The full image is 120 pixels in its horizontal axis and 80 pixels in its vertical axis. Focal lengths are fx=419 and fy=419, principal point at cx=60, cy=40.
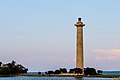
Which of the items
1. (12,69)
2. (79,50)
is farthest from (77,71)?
(12,69)

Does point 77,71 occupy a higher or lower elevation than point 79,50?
lower

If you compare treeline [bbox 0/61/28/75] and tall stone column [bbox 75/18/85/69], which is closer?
tall stone column [bbox 75/18/85/69]

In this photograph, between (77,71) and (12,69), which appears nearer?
(77,71)

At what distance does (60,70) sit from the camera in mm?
149750

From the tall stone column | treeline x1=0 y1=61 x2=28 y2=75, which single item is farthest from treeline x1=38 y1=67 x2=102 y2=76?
treeline x1=0 y1=61 x2=28 y2=75

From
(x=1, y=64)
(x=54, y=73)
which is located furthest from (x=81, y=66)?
(x=1, y=64)

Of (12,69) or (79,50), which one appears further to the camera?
(12,69)

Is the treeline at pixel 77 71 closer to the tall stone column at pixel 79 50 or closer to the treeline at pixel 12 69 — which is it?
the tall stone column at pixel 79 50

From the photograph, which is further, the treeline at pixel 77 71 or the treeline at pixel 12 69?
the treeline at pixel 12 69

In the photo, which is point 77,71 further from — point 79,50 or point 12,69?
point 12,69

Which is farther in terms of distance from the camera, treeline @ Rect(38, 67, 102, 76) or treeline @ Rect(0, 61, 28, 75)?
treeline @ Rect(0, 61, 28, 75)

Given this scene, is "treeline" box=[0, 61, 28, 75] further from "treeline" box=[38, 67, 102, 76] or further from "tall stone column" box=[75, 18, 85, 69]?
"tall stone column" box=[75, 18, 85, 69]

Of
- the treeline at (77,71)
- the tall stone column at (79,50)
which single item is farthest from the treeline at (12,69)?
the tall stone column at (79,50)

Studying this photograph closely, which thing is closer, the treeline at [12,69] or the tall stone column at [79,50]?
the tall stone column at [79,50]
